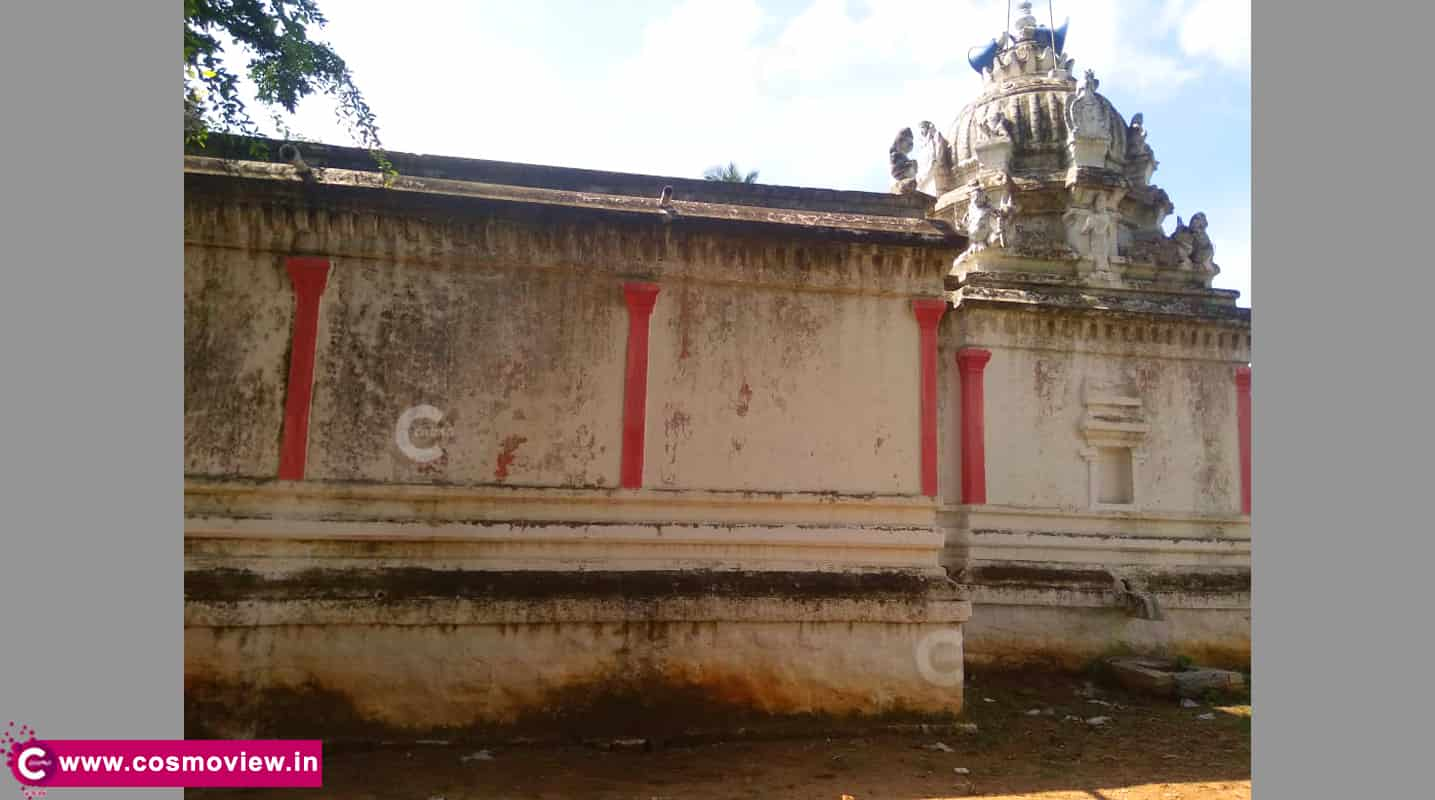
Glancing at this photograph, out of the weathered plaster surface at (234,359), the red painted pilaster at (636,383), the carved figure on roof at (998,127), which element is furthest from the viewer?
the carved figure on roof at (998,127)

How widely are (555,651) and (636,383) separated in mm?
2422

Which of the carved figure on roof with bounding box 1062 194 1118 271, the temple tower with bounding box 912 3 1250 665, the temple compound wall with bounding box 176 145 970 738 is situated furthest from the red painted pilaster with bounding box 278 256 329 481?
the carved figure on roof with bounding box 1062 194 1118 271

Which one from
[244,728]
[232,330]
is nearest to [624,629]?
[244,728]

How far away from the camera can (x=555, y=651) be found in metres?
7.89

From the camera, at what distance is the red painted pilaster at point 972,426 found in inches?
488

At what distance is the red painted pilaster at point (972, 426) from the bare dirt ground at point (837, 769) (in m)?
3.78

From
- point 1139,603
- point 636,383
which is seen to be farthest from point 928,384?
point 1139,603

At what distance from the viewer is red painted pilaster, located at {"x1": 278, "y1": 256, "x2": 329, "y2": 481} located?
7.88 m

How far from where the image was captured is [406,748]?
7.54m

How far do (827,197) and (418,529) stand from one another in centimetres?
513

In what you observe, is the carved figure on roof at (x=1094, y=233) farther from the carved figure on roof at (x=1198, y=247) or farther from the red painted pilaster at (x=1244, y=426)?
the red painted pilaster at (x=1244, y=426)

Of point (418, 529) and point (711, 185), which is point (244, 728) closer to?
point (418, 529)

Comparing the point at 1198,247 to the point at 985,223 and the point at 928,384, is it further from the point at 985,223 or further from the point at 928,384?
the point at 928,384

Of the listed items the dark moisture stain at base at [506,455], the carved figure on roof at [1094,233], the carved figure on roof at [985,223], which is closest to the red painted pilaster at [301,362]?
the dark moisture stain at base at [506,455]
